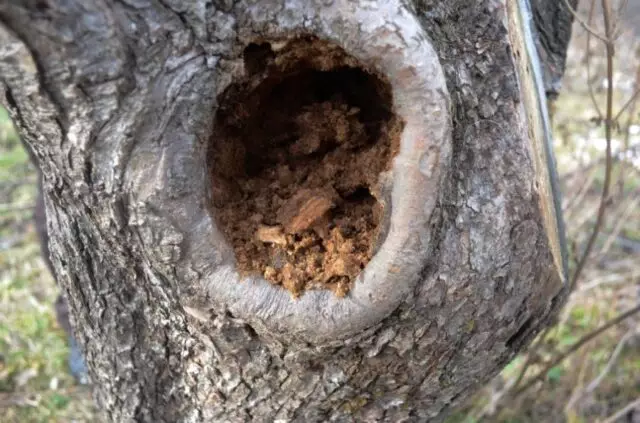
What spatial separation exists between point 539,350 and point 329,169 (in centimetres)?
171

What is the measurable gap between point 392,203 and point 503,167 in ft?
0.72

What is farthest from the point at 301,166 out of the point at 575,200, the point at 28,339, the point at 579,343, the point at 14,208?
the point at 14,208

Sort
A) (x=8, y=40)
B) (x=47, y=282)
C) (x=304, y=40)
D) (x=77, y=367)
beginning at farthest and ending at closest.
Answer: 1. (x=47, y=282)
2. (x=77, y=367)
3. (x=304, y=40)
4. (x=8, y=40)

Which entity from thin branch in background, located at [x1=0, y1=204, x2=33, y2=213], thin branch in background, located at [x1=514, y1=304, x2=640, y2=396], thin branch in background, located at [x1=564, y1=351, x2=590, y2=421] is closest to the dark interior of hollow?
thin branch in background, located at [x1=514, y1=304, x2=640, y2=396]

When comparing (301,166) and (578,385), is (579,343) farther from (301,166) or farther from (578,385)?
(301,166)

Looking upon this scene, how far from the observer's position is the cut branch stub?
2.90 feet

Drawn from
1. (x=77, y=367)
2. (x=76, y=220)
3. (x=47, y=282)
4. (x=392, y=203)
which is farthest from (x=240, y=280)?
(x=47, y=282)

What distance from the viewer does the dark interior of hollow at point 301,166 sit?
97 cm

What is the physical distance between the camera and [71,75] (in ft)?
2.68

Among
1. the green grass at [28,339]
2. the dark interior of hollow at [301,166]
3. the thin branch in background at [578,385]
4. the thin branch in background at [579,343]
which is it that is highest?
the dark interior of hollow at [301,166]

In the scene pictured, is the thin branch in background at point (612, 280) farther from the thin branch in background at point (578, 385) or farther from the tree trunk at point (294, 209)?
the tree trunk at point (294, 209)

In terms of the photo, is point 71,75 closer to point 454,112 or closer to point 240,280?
point 240,280

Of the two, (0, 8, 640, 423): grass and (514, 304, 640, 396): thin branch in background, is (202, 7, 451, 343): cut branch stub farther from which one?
(0, 8, 640, 423): grass

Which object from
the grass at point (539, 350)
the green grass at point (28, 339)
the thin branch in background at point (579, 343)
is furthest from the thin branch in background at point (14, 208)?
the thin branch in background at point (579, 343)
